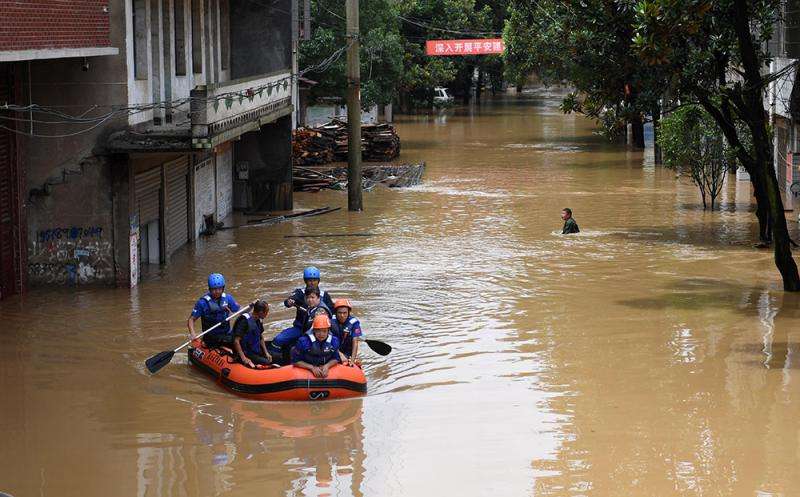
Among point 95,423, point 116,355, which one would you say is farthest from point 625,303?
point 95,423

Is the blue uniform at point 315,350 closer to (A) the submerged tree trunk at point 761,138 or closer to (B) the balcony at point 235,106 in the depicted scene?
(B) the balcony at point 235,106

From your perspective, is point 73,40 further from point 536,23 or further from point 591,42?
point 536,23

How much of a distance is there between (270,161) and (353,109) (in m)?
2.91

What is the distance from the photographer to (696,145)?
31.5 meters

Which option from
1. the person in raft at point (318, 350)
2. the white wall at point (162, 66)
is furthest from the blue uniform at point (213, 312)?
the white wall at point (162, 66)

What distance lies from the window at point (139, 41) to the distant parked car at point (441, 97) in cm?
6107

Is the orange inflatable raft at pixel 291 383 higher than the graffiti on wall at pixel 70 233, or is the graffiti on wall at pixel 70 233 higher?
the graffiti on wall at pixel 70 233

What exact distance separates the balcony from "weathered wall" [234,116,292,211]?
4.34 ft

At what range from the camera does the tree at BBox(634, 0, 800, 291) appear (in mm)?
19422

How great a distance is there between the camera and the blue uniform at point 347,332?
1545 centimetres

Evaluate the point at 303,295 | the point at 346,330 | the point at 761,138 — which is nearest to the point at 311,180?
the point at 761,138

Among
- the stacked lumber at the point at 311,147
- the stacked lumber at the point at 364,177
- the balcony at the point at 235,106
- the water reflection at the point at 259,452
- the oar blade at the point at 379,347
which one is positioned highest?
the balcony at the point at 235,106

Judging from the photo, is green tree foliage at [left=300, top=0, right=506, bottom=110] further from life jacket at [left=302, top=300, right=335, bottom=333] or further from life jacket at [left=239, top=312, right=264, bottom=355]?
life jacket at [left=239, top=312, right=264, bottom=355]

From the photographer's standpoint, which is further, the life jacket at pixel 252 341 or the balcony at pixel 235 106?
the balcony at pixel 235 106
